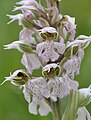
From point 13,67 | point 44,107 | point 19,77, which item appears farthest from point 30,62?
point 13,67

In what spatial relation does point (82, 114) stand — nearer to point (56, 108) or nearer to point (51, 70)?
point (56, 108)

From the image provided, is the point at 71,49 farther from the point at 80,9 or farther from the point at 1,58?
the point at 80,9

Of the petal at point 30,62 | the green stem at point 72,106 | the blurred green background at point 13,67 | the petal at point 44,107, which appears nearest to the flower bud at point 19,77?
the petal at point 30,62

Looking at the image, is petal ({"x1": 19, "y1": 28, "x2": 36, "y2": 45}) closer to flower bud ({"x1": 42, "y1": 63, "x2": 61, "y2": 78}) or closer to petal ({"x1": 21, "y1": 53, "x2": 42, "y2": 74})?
petal ({"x1": 21, "y1": 53, "x2": 42, "y2": 74})

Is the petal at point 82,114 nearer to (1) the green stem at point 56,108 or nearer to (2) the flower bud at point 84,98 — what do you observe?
(2) the flower bud at point 84,98

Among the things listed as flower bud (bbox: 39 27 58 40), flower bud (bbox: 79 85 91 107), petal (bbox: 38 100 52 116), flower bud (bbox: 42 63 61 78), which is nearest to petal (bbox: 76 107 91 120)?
flower bud (bbox: 79 85 91 107)

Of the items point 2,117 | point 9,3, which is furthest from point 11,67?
point 9,3
